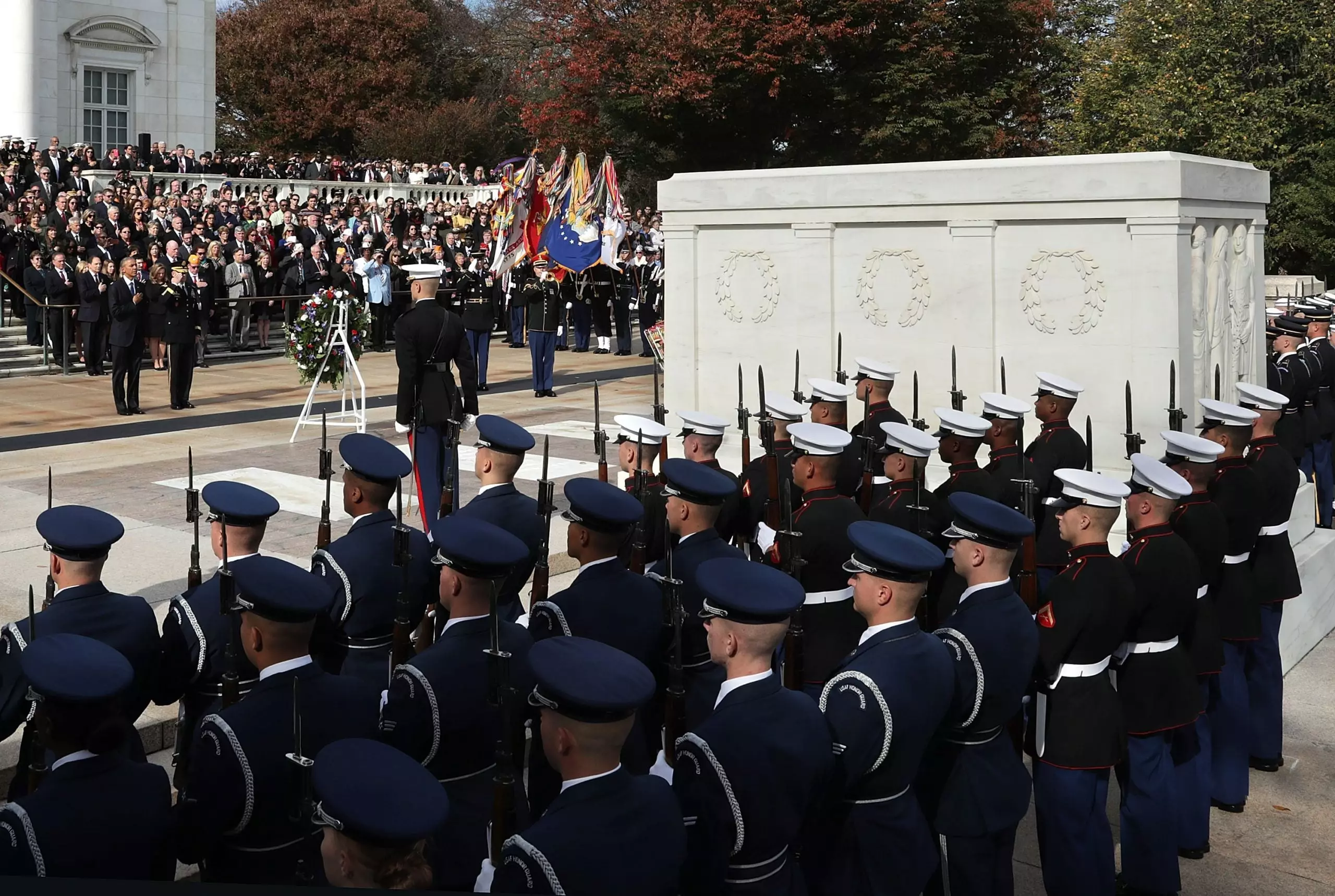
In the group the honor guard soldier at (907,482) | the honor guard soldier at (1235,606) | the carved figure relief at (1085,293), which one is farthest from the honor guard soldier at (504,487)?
the carved figure relief at (1085,293)

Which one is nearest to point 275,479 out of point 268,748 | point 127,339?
point 127,339

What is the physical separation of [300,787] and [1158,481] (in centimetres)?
320

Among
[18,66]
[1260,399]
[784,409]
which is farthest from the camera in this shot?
[18,66]

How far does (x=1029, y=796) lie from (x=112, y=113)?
3384 centimetres

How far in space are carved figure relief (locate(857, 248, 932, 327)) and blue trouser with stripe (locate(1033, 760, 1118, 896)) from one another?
4886 mm

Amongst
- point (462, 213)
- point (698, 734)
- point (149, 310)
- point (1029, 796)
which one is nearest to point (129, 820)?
point (698, 734)

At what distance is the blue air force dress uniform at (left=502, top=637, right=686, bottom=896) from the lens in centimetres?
277

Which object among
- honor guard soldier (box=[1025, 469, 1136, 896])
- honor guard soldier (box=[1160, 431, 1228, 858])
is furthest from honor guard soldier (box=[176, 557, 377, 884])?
honor guard soldier (box=[1160, 431, 1228, 858])

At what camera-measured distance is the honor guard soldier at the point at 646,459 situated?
611 centimetres

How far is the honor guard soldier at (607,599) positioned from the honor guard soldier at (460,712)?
47 centimetres

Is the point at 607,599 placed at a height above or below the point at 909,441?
below

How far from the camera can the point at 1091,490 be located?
4715 mm

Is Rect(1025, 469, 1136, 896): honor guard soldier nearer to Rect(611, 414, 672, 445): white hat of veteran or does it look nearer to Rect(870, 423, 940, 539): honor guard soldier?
Rect(870, 423, 940, 539): honor guard soldier

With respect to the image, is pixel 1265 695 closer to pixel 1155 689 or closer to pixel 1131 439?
pixel 1131 439
